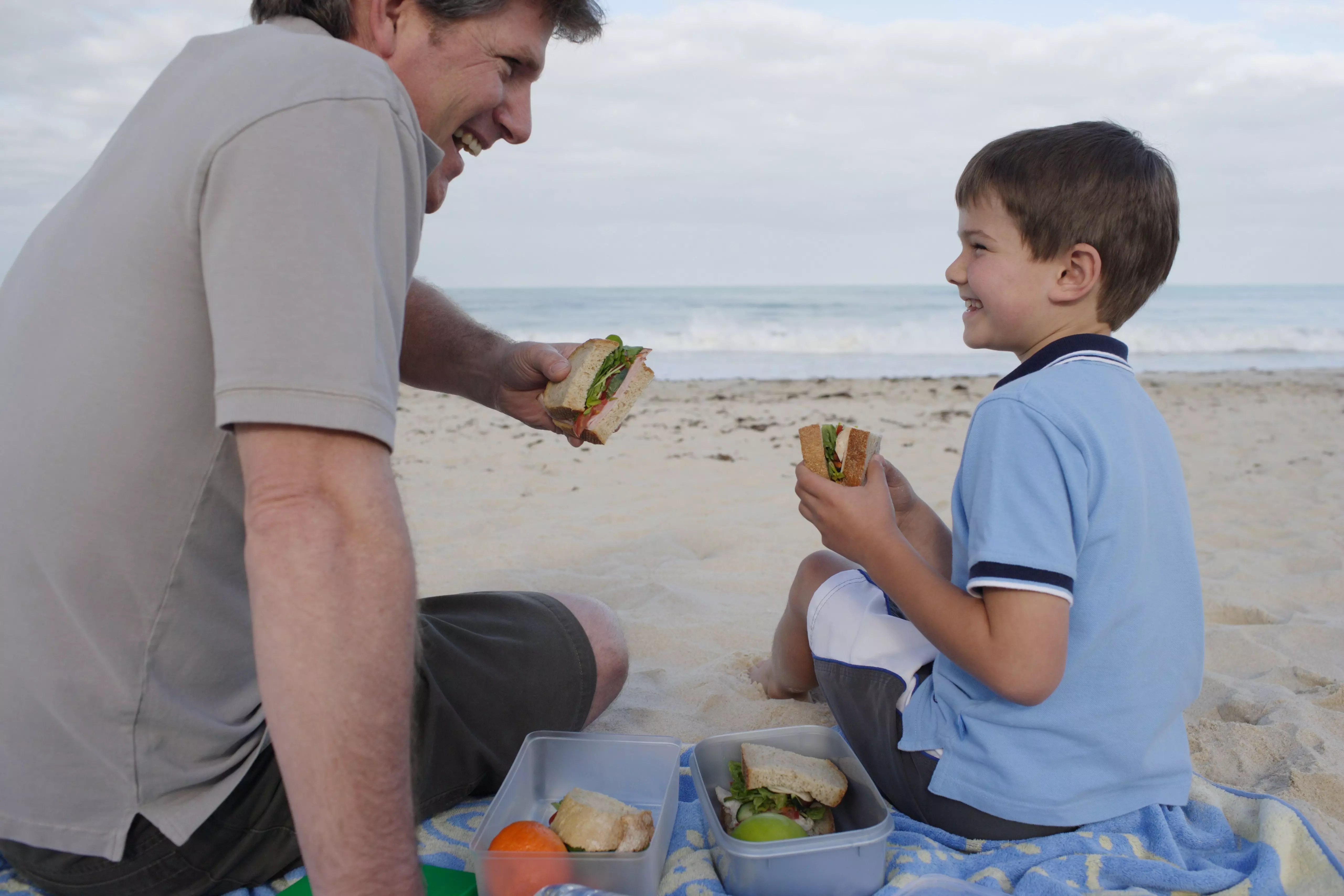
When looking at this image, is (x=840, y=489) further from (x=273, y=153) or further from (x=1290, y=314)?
(x=1290, y=314)

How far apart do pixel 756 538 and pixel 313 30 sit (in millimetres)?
3696

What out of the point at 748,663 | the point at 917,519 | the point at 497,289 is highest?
the point at 497,289

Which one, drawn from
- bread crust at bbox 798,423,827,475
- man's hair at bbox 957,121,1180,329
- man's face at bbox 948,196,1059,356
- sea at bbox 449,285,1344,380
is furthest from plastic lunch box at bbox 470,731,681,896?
sea at bbox 449,285,1344,380

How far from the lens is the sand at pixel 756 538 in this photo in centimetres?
288

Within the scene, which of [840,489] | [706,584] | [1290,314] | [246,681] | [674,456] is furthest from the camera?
[1290,314]

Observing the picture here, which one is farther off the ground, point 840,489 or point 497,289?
point 497,289

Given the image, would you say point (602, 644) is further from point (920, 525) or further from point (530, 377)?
point (920, 525)

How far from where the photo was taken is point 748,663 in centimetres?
333

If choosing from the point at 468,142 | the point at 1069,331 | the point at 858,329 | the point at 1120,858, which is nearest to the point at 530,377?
the point at 468,142

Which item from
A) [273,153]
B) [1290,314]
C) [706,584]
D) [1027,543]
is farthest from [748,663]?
[1290,314]

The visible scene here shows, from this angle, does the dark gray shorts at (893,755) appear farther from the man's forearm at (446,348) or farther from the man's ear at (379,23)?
the man's ear at (379,23)

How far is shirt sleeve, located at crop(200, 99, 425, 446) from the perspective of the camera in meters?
1.24

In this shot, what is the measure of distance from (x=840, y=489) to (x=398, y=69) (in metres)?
1.35

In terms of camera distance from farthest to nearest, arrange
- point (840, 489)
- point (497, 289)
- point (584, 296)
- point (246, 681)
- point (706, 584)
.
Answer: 1. point (497, 289)
2. point (584, 296)
3. point (706, 584)
4. point (840, 489)
5. point (246, 681)
